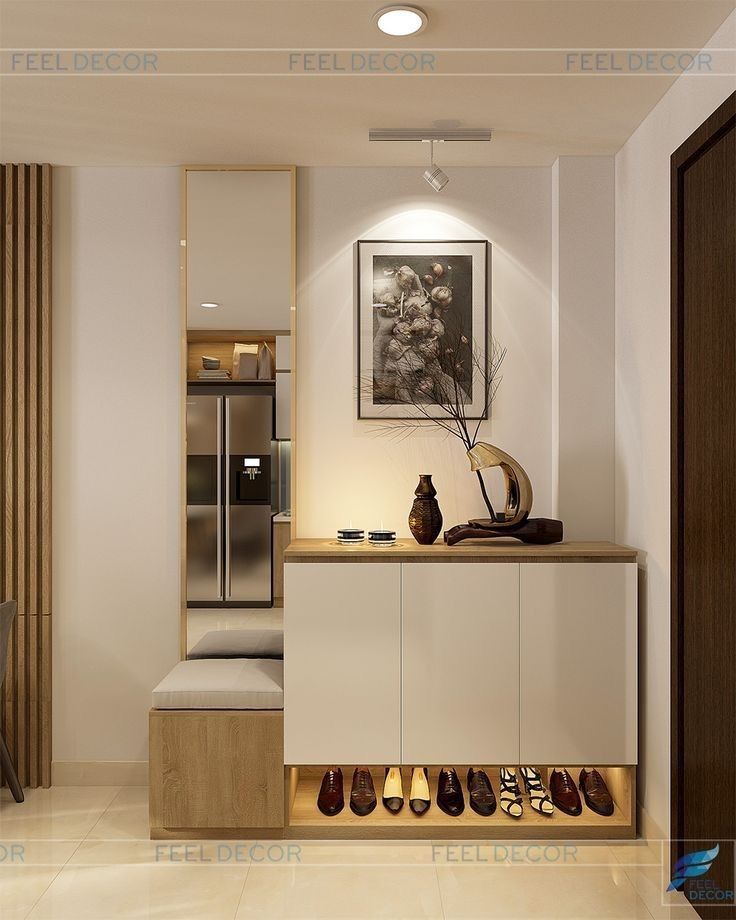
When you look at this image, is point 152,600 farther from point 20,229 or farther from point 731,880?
point 731,880

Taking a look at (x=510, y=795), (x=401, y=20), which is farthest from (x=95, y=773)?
(x=401, y=20)

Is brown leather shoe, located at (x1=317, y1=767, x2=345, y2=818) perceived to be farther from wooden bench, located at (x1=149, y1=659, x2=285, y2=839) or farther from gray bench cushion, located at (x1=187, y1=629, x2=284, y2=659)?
gray bench cushion, located at (x1=187, y1=629, x2=284, y2=659)

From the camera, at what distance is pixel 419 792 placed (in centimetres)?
314

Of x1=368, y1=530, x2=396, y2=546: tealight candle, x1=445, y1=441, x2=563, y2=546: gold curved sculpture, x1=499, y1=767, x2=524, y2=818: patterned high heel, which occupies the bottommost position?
x1=499, y1=767, x2=524, y2=818: patterned high heel

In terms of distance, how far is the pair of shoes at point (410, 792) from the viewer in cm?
307

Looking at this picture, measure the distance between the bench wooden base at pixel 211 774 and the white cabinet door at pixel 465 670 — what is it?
1.74 feet

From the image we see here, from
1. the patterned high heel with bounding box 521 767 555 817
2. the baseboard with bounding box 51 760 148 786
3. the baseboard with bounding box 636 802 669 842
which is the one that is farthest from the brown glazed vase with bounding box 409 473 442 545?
the baseboard with bounding box 51 760 148 786

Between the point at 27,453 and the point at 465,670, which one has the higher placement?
the point at 27,453

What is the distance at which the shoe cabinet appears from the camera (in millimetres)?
2994

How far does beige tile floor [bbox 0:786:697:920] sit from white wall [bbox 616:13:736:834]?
364mm

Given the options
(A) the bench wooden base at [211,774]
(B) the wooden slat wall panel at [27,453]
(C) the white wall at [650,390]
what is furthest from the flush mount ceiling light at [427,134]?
(A) the bench wooden base at [211,774]

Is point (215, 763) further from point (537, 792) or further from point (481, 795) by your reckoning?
point (537, 792)

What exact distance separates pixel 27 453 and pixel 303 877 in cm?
202

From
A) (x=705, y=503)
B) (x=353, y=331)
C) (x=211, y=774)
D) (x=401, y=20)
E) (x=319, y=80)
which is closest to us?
(x=401, y=20)
